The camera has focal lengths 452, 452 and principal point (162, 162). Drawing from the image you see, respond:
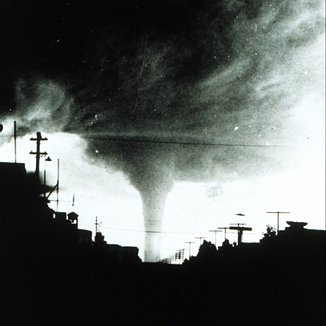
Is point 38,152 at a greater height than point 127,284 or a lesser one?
greater

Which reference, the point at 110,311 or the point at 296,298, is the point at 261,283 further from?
the point at 110,311

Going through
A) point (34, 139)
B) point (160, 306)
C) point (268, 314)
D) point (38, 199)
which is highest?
point (34, 139)

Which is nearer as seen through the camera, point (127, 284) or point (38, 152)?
point (127, 284)

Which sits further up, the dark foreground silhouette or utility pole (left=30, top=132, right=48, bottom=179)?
utility pole (left=30, top=132, right=48, bottom=179)

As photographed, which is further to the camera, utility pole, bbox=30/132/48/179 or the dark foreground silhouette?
utility pole, bbox=30/132/48/179

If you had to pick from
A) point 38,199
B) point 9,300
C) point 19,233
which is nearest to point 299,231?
point 9,300

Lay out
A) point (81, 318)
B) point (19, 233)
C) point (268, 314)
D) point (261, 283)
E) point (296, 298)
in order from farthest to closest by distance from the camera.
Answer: point (19, 233), point (81, 318), point (261, 283), point (268, 314), point (296, 298)

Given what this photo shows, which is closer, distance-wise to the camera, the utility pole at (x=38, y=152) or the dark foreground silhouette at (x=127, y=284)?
the dark foreground silhouette at (x=127, y=284)

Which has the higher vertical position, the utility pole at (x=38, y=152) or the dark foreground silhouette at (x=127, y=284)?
the utility pole at (x=38, y=152)
